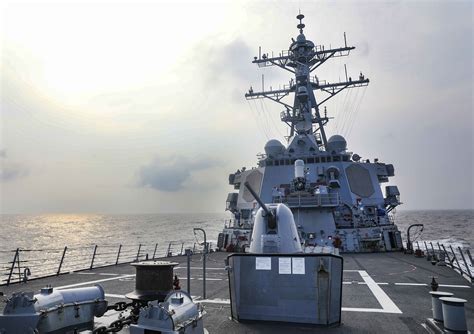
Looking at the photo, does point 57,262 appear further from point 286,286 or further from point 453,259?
point 453,259

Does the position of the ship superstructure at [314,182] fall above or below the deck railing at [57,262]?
above

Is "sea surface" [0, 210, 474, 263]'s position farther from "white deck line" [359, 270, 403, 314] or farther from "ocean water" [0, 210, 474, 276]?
"white deck line" [359, 270, 403, 314]

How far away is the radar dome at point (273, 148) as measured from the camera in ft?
94.1

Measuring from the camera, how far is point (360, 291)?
10.3 m

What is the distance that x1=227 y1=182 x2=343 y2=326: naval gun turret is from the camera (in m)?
6.82

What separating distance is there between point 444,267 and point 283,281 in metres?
12.9

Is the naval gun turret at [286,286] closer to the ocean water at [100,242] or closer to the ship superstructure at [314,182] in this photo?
the ocean water at [100,242]

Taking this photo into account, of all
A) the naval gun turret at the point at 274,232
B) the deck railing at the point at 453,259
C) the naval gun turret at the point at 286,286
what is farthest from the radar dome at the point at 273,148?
the naval gun turret at the point at 286,286

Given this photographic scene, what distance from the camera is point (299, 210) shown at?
23203 mm

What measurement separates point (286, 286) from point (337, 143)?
23.5m

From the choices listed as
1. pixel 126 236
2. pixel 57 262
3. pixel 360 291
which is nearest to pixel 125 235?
pixel 126 236

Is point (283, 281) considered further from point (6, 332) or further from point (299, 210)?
point (299, 210)

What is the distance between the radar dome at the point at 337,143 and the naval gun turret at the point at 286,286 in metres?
22.6

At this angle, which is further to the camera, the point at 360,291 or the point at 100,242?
the point at 100,242
